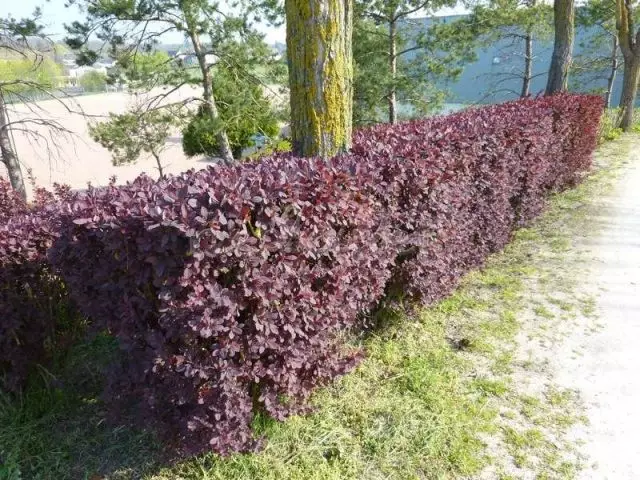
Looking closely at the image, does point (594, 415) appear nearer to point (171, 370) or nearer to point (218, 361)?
point (218, 361)

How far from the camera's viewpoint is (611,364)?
2.91 m

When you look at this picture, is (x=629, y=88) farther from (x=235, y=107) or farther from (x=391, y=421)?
(x=391, y=421)

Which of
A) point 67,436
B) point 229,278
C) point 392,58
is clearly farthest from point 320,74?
point 392,58

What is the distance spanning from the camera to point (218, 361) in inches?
74.5

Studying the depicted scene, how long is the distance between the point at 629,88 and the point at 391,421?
47.6ft

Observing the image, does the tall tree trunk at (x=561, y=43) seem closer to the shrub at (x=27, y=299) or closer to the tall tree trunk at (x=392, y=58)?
the tall tree trunk at (x=392, y=58)

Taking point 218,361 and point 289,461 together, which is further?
point 289,461

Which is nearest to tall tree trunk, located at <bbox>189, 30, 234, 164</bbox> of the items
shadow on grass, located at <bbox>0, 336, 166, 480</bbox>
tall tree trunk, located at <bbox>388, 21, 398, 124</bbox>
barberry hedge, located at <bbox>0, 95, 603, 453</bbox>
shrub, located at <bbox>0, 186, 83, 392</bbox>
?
tall tree trunk, located at <bbox>388, 21, 398, 124</bbox>

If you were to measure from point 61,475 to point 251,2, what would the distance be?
8954 millimetres

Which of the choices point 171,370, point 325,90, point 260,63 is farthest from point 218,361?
point 260,63

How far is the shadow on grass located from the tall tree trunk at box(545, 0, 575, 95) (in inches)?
366

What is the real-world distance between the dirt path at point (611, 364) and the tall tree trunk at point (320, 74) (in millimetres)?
2138

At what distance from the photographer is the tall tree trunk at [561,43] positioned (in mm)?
8523

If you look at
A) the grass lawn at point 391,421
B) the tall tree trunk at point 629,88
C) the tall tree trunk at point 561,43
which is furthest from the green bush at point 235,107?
the tall tree trunk at point 629,88
